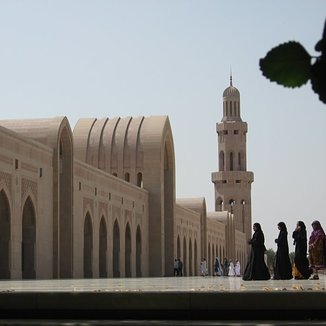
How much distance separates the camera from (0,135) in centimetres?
2027

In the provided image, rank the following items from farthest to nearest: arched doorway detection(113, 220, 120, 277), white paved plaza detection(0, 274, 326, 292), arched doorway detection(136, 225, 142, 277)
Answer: arched doorway detection(136, 225, 142, 277)
arched doorway detection(113, 220, 120, 277)
white paved plaza detection(0, 274, 326, 292)

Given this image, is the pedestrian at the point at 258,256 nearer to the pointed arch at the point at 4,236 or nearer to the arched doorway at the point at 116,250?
the pointed arch at the point at 4,236

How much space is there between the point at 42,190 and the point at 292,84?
920 inches

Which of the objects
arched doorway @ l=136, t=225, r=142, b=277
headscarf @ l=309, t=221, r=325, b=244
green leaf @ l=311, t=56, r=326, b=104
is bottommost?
arched doorway @ l=136, t=225, r=142, b=277

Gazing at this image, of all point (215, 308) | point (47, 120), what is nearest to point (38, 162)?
point (47, 120)

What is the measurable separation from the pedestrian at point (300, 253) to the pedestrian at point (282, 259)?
0.19 meters

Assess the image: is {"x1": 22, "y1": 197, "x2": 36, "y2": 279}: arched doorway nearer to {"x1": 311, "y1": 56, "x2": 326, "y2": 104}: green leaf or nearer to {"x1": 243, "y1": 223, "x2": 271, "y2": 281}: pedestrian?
{"x1": 243, "y1": 223, "x2": 271, "y2": 281}: pedestrian

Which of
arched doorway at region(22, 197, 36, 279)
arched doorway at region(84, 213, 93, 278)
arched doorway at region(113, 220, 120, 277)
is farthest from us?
arched doorway at region(113, 220, 120, 277)

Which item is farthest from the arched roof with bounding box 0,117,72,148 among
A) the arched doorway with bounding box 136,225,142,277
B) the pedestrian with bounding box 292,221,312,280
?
the pedestrian with bounding box 292,221,312,280

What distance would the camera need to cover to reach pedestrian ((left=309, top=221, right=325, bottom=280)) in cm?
1437

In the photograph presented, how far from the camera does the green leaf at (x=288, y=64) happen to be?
35.3 inches

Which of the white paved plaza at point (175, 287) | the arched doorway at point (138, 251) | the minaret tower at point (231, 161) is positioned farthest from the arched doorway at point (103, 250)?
the minaret tower at point (231, 161)

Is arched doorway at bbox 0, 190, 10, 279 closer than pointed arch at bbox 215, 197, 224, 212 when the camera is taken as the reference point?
Yes

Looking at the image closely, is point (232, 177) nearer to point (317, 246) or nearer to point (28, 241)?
point (28, 241)
